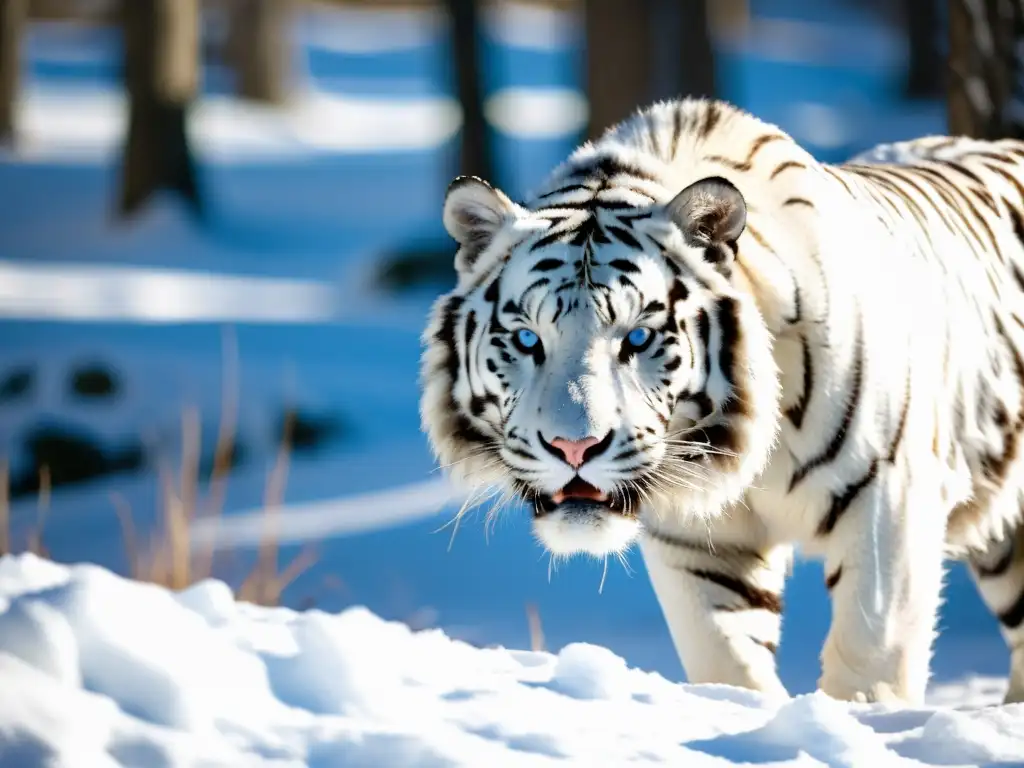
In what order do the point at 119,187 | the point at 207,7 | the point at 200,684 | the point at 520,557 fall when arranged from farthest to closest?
the point at 207,7, the point at 119,187, the point at 520,557, the point at 200,684

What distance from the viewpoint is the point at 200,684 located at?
1.97 metres

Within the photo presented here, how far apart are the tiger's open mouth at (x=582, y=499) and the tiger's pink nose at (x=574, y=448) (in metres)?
0.04

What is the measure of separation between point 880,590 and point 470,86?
802cm

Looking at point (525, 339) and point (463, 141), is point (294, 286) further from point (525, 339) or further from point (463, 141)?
point (525, 339)

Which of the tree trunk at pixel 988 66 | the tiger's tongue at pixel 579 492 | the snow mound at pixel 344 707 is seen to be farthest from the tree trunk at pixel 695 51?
the snow mound at pixel 344 707

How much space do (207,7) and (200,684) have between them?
21.7m

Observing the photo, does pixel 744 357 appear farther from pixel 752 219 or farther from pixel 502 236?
pixel 502 236

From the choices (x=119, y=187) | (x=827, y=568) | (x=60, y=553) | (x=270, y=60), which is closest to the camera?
(x=827, y=568)

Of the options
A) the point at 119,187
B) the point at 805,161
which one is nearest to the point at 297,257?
the point at 119,187

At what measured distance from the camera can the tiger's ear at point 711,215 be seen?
2.51 meters

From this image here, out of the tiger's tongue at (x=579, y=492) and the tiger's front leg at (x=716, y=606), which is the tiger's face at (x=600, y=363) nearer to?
the tiger's tongue at (x=579, y=492)

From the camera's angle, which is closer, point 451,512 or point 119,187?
point 451,512

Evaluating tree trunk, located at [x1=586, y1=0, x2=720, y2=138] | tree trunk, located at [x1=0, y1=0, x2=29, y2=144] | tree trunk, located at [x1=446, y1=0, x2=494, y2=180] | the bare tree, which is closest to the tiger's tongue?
tree trunk, located at [x1=586, y1=0, x2=720, y2=138]

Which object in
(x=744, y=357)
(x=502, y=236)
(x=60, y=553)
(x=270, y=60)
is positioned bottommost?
(x=60, y=553)
